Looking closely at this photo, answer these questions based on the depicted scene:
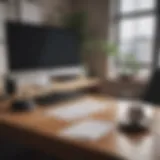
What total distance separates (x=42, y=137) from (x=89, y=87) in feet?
5.02

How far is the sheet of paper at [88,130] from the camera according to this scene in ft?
3.15

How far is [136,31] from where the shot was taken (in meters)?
3.23

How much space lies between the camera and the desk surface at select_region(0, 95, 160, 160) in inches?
32.4

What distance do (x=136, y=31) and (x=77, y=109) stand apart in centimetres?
216

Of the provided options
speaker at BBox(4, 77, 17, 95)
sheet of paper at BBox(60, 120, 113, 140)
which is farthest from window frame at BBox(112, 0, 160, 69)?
sheet of paper at BBox(60, 120, 113, 140)

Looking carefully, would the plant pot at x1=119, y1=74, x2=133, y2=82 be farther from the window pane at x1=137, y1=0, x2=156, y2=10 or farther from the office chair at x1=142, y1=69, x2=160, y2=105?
the window pane at x1=137, y1=0, x2=156, y2=10

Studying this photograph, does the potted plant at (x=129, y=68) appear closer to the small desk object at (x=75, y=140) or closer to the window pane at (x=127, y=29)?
the window pane at (x=127, y=29)

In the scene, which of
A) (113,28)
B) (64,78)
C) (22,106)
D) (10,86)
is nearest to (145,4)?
(113,28)

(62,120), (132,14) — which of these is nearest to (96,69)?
(132,14)

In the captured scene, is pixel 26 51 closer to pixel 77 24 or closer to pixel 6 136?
pixel 6 136

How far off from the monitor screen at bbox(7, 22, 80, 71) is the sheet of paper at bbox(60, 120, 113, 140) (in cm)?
90

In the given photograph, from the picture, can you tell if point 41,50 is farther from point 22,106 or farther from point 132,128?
point 132,128

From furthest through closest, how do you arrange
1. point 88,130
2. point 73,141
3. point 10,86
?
point 10,86 < point 88,130 < point 73,141

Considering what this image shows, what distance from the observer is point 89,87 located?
2.49 meters
